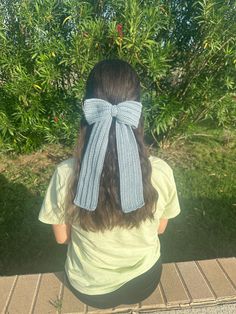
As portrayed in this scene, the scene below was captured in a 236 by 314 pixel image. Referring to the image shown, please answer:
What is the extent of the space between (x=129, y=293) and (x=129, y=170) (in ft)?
2.85

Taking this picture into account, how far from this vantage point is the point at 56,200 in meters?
1.79

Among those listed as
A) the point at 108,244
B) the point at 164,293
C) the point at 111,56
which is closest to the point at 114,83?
the point at 108,244

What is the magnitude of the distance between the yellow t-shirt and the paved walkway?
23cm

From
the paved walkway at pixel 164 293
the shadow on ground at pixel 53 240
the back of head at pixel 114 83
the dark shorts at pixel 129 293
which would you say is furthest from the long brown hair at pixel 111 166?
the shadow on ground at pixel 53 240

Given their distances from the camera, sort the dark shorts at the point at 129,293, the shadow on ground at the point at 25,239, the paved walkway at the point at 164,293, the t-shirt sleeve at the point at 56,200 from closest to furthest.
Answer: the t-shirt sleeve at the point at 56,200 < the dark shorts at the point at 129,293 < the paved walkway at the point at 164,293 < the shadow on ground at the point at 25,239

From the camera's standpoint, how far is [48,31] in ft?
13.6

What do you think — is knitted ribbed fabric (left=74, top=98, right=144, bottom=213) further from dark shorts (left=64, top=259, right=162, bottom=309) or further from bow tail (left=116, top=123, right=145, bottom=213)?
dark shorts (left=64, top=259, right=162, bottom=309)

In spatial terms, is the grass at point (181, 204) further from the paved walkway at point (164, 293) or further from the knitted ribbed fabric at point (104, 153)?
the knitted ribbed fabric at point (104, 153)

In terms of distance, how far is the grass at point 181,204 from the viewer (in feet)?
10.9

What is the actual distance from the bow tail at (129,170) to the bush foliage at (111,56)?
246 cm

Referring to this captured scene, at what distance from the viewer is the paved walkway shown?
81.4 inches

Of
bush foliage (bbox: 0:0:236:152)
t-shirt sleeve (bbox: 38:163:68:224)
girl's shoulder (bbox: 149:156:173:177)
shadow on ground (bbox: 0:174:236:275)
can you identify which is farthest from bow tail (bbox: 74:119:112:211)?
bush foliage (bbox: 0:0:236:152)

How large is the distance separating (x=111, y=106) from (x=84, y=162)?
304 mm

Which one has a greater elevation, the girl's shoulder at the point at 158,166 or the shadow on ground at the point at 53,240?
the girl's shoulder at the point at 158,166
